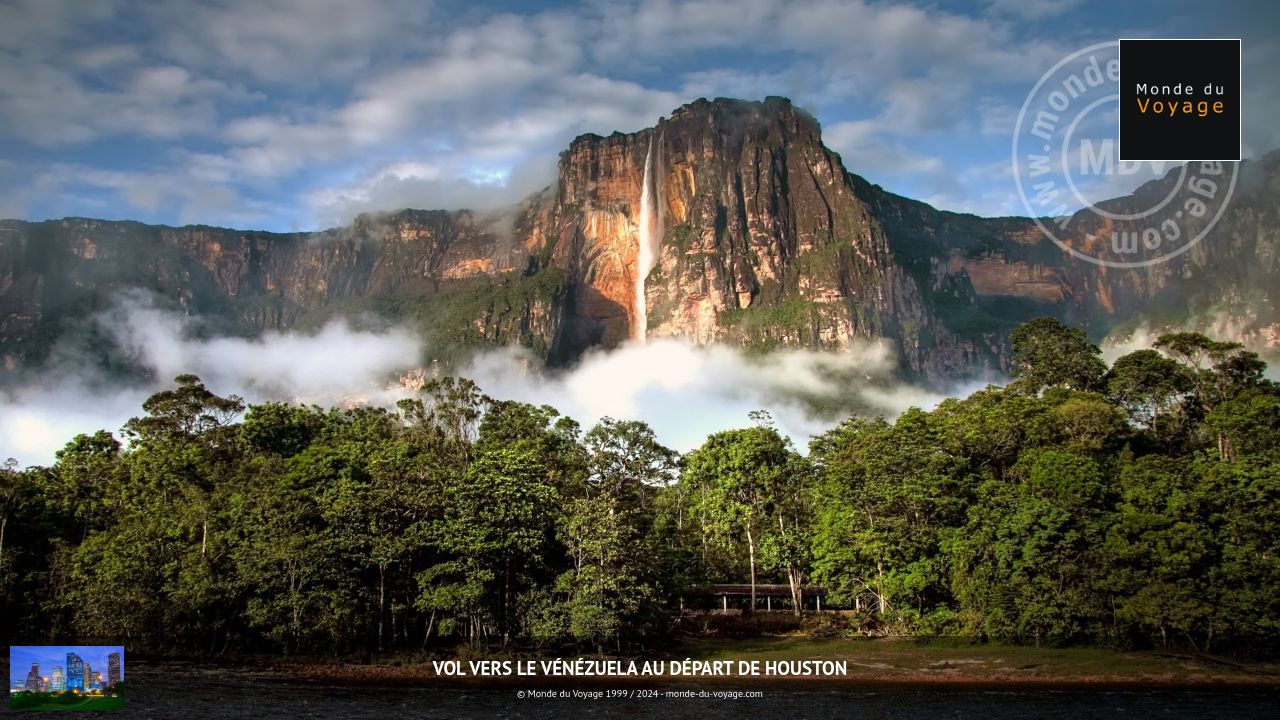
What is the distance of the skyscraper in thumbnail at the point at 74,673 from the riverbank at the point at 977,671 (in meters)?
12.5

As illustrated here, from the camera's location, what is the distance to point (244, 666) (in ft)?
156

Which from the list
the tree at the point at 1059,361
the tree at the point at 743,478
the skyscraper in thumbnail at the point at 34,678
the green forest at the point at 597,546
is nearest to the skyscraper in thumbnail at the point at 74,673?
the skyscraper in thumbnail at the point at 34,678

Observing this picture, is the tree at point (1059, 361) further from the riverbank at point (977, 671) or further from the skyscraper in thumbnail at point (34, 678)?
the skyscraper in thumbnail at point (34, 678)

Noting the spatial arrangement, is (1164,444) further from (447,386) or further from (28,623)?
(28,623)

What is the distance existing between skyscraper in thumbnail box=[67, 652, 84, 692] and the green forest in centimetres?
1407

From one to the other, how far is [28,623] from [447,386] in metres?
34.8

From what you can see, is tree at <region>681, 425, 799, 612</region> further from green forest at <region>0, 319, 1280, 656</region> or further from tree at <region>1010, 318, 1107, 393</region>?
tree at <region>1010, 318, 1107, 393</region>

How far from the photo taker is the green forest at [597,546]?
4841cm

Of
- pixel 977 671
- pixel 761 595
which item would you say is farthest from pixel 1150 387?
pixel 977 671

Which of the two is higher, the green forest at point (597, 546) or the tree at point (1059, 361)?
the tree at point (1059, 361)

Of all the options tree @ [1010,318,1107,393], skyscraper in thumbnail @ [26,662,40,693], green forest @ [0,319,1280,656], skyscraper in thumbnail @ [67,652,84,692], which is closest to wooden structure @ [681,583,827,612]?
green forest @ [0,319,1280,656]

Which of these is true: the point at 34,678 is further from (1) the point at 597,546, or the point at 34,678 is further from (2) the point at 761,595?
(2) the point at 761,595

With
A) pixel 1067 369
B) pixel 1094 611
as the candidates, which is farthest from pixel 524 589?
pixel 1067 369

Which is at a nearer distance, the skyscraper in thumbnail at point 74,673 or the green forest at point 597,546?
the skyscraper in thumbnail at point 74,673
